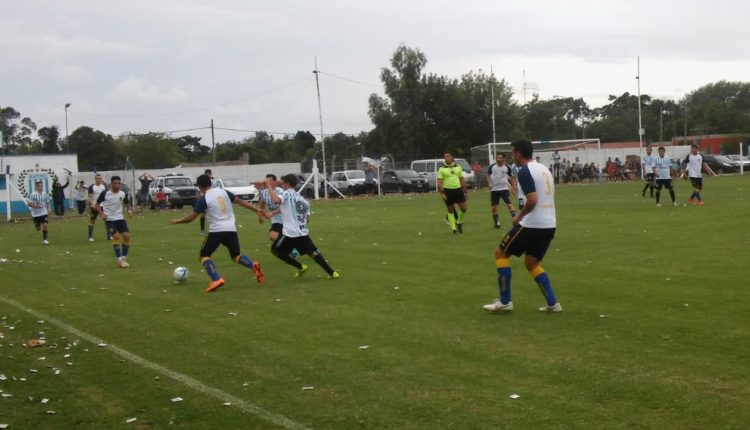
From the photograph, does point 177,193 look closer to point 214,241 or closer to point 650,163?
point 650,163

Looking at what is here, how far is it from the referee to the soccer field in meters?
3.78

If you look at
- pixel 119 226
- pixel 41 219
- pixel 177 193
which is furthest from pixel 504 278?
pixel 177 193

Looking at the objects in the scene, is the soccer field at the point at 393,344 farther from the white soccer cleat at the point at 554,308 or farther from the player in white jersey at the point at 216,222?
the player in white jersey at the point at 216,222

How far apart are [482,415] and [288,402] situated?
1.53m

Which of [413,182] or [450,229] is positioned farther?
[413,182]

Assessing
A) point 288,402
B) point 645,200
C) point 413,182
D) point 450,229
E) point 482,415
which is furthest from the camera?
point 413,182

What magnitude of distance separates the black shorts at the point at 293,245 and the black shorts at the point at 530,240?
455 centimetres

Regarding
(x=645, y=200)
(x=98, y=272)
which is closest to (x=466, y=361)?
(x=98, y=272)

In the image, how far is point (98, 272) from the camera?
15836 mm

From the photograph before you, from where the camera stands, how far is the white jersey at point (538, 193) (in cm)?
928

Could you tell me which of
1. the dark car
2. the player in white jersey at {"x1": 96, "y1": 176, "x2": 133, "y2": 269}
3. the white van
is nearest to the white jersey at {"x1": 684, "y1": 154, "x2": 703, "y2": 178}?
the player in white jersey at {"x1": 96, "y1": 176, "x2": 133, "y2": 269}

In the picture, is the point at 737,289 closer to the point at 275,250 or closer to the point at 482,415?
the point at 482,415

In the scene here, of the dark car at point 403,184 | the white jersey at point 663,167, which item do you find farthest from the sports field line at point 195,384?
the dark car at point 403,184

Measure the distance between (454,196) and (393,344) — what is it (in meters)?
12.1
